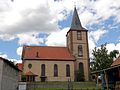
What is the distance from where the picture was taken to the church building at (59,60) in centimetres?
6112

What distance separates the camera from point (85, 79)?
63312mm

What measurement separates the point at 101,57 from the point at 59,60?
12197mm

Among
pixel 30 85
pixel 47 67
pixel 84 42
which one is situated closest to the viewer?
pixel 30 85

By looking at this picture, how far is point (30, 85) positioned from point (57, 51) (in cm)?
2015

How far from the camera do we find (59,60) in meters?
63.1

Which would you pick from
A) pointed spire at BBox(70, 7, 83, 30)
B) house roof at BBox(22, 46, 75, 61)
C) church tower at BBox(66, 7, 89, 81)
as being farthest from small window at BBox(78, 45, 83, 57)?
pointed spire at BBox(70, 7, 83, 30)

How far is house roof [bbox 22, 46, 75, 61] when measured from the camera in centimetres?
6212

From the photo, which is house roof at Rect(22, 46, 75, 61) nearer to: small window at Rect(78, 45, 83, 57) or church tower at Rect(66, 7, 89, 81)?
church tower at Rect(66, 7, 89, 81)

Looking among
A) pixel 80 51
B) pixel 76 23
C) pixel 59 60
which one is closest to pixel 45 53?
pixel 59 60

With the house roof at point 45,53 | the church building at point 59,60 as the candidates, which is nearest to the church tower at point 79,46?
the church building at point 59,60

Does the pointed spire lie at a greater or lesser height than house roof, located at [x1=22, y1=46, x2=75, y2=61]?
greater

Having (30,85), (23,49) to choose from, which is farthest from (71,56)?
(30,85)

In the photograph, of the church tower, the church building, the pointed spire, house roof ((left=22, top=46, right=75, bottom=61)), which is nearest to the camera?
the church building

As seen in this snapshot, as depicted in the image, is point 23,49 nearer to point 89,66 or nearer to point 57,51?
point 57,51
